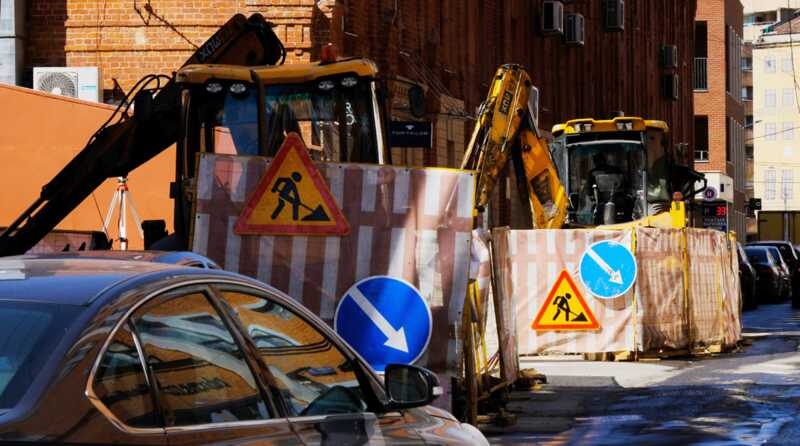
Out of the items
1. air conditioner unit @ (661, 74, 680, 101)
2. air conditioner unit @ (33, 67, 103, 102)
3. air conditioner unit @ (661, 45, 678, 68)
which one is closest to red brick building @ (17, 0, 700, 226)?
air conditioner unit @ (33, 67, 103, 102)

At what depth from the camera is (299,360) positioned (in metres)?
5.07

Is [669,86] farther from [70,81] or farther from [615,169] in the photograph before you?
[70,81]

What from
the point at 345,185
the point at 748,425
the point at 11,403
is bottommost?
the point at 748,425

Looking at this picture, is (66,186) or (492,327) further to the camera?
(66,186)

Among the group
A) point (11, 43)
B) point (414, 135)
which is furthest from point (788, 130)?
point (414, 135)

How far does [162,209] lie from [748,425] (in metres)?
12.1

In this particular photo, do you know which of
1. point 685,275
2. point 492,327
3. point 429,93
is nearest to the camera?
point 492,327

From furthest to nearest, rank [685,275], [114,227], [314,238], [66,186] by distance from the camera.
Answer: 1. [114,227]
2. [685,275]
3. [66,186]
4. [314,238]

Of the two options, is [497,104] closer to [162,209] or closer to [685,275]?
[685,275]

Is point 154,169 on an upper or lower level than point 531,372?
upper

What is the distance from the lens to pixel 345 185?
36.2ft

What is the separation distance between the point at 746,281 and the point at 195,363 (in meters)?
35.0

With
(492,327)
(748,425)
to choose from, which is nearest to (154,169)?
(492,327)

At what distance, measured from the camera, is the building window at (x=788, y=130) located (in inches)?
4838
